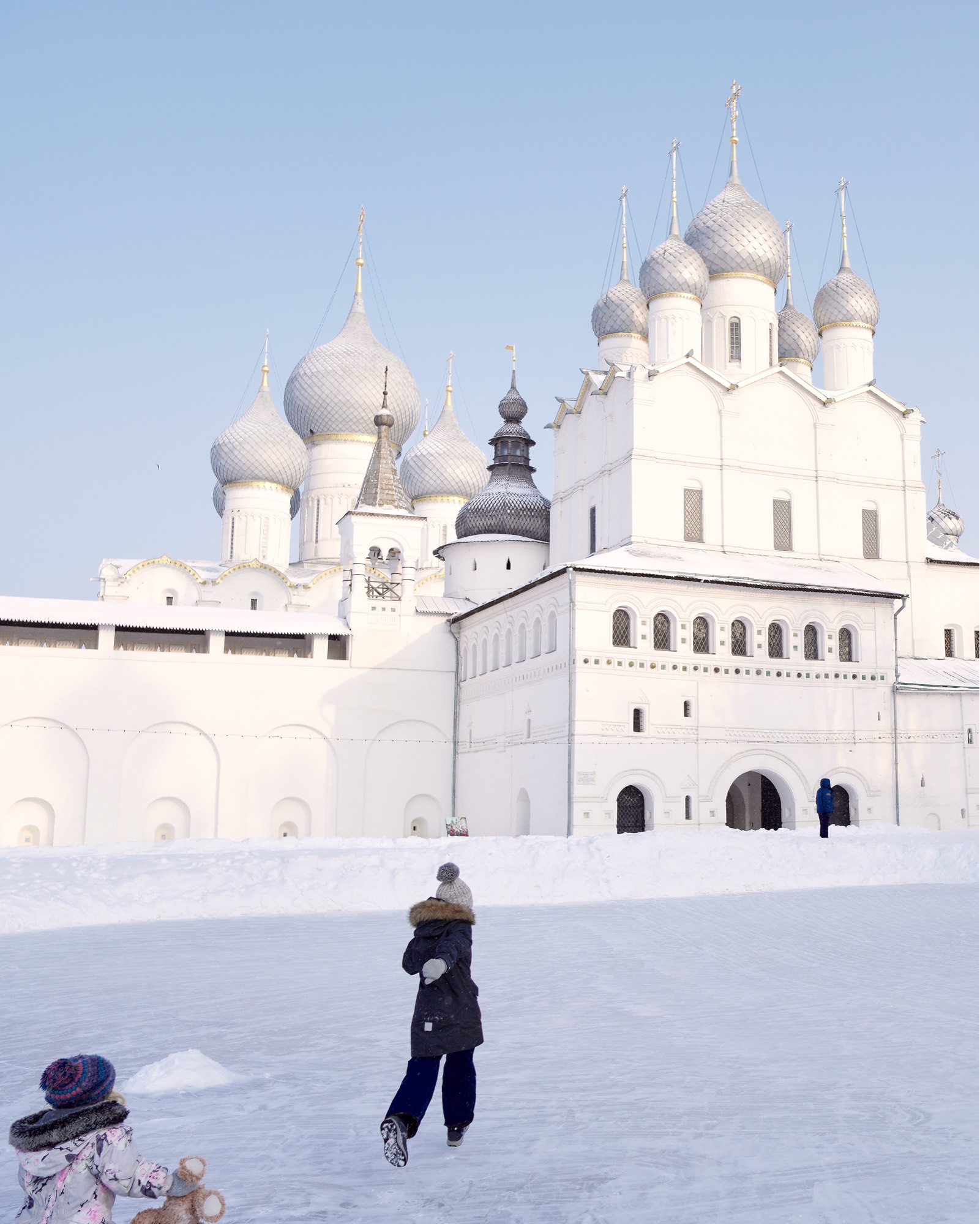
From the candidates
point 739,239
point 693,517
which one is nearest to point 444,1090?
point 693,517

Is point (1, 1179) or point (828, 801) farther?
point (828, 801)

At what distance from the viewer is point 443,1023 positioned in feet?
15.4

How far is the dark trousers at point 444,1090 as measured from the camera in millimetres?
4590

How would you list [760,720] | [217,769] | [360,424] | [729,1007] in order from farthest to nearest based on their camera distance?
[360,424] < [217,769] < [760,720] < [729,1007]

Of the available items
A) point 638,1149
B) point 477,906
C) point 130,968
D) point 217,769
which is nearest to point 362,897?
point 477,906

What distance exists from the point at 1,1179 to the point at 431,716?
2453cm

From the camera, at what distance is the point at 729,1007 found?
24.7ft

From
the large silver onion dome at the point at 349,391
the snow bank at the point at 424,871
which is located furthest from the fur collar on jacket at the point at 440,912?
the large silver onion dome at the point at 349,391

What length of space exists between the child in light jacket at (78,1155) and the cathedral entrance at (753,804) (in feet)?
78.7

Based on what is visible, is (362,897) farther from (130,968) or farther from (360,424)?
(360,424)

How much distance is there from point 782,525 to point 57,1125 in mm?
25582

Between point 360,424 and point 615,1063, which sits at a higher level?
point 360,424

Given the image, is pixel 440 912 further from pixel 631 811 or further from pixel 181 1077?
pixel 631 811

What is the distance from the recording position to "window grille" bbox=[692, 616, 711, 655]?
24141mm
